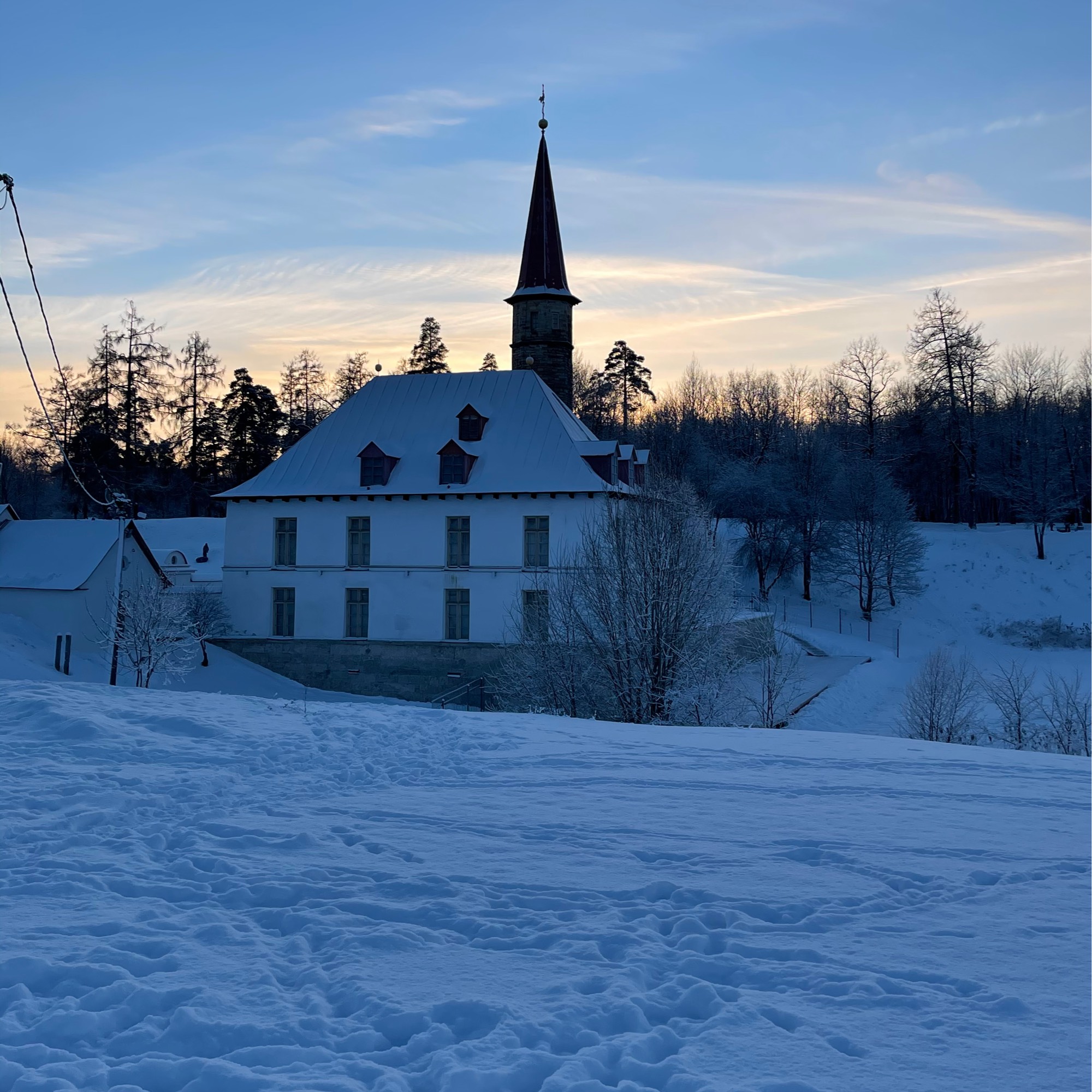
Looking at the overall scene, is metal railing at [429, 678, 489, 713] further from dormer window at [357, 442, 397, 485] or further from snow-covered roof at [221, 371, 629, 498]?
dormer window at [357, 442, 397, 485]

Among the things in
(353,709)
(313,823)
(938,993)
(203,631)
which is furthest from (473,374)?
(938,993)

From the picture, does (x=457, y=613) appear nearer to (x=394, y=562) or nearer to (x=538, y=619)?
(x=394, y=562)

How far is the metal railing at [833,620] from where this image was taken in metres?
45.3

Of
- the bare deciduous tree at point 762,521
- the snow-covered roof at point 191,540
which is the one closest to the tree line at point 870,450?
the bare deciduous tree at point 762,521

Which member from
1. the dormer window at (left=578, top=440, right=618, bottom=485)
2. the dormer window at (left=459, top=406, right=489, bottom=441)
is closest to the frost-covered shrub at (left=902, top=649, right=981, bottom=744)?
the dormer window at (left=578, top=440, right=618, bottom=485)

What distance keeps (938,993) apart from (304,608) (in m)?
33.7

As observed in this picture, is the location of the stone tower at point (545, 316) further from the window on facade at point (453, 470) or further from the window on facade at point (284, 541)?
the window on facade at point (284, 541)

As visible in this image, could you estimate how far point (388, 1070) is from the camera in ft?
13.1

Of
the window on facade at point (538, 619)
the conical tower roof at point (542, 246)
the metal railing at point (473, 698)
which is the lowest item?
the metal railing at point (473, 698)

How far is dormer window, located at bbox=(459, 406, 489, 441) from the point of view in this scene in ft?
118

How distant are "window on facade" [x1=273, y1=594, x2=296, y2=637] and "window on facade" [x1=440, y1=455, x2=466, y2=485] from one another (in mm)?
7307

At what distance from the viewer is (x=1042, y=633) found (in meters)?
44.4

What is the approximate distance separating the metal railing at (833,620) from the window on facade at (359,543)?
58.5 ft

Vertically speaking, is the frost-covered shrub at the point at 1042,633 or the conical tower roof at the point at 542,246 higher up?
the conical tower roof at the point at 542,246
